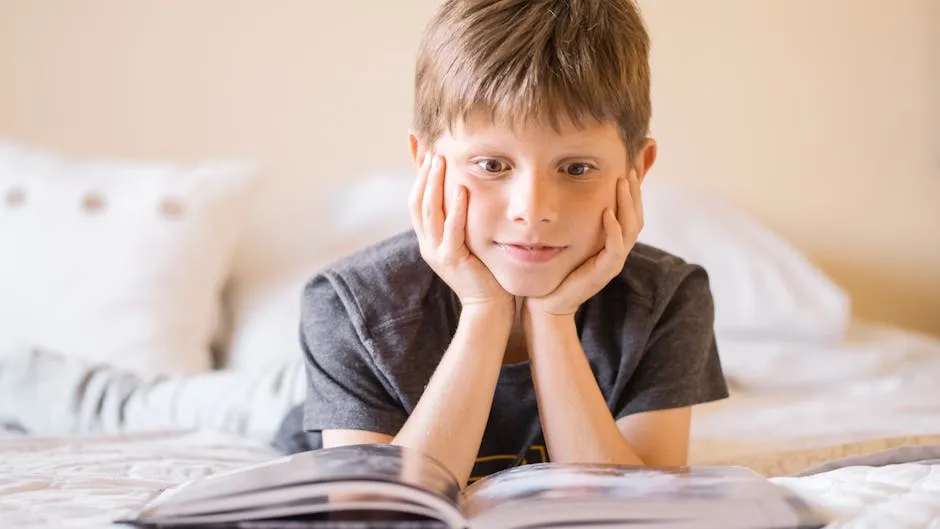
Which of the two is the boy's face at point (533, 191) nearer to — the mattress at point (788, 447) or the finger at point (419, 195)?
the finger at point (419, 195)

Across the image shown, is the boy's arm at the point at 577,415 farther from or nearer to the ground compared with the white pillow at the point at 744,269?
nearer to the ground

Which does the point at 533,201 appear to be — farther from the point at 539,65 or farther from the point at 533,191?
the point at 539,65

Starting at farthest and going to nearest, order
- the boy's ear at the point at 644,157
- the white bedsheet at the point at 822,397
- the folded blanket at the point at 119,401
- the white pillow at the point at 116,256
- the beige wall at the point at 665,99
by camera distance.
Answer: the beige wall at the point at 665,99 → the white pillow at the point at 116,256 → the folded blanket at the point at 119,401 → the white bedsheet at the point at 822,397 → the boy's ear at the point at 644,157

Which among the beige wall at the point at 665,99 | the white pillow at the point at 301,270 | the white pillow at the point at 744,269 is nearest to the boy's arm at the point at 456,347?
the white pillow at the point at 301,270

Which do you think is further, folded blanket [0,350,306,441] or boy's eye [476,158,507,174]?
folded blanket [0,350,306,441]

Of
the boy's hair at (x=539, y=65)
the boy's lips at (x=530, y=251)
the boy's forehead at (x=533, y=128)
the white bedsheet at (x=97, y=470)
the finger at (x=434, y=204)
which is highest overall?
the boy's hair at (x=539, y=65)

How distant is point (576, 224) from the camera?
0.87 meters

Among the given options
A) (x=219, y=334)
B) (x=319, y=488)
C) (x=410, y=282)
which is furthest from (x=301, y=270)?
(x=319, y=488)

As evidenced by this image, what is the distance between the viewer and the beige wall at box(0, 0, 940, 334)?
72.5 inches

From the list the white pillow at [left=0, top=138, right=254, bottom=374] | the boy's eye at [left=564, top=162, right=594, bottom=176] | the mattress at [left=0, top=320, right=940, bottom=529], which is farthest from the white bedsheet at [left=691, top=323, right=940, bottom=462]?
the white pillow at [left=0, top=138, right=254, bottom=374]

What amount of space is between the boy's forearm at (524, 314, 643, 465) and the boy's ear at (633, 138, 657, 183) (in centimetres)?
15

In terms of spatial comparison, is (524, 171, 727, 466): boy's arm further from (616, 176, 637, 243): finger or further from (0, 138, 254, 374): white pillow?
(0, 138, 254, 374): white pillow

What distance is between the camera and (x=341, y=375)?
0.95 m

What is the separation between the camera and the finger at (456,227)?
2.91 feet
